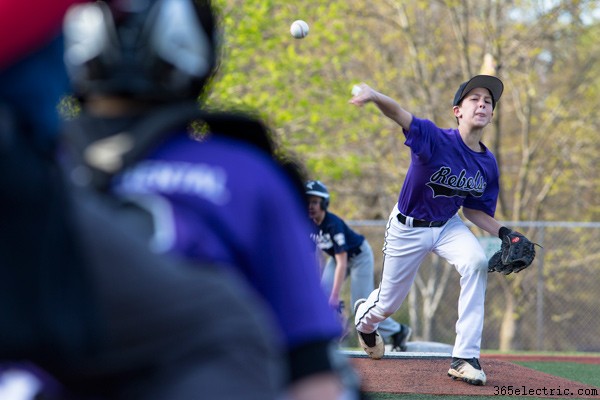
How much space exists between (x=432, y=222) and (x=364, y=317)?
1075 millimetres

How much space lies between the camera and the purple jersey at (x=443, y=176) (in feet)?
25.4

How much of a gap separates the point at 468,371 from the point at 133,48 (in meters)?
6.12

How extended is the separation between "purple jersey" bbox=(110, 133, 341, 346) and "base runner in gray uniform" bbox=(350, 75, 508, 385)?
5849 millimetres

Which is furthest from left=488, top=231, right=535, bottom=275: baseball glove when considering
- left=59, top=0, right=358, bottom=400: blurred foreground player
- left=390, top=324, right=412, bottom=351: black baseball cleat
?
left=59, top=0, right=358, bottom=400: blurred foreground player

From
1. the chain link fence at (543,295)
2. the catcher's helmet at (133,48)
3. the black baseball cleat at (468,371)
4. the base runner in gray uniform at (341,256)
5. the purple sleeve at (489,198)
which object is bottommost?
the chain link fence at (543,295)

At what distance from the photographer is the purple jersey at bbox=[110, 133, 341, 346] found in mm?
1649

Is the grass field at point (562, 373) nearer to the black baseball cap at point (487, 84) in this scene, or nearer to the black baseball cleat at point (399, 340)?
the black baseball cleat at point (399, 340)

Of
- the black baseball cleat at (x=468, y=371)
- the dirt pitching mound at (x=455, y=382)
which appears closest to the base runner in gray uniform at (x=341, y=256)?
the dirt pitching mound at (x=455, y=382)

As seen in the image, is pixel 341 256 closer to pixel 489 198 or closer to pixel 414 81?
pixel 489 198

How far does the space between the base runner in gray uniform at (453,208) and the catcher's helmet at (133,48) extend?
5868 millimetres

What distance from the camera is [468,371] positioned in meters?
7.39

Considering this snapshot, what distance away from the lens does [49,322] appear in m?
1.25

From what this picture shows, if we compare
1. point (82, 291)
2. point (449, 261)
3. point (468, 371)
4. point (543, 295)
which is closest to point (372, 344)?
point (449, 261)

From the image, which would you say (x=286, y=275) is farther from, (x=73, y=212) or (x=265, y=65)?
(x=265, y=65)
